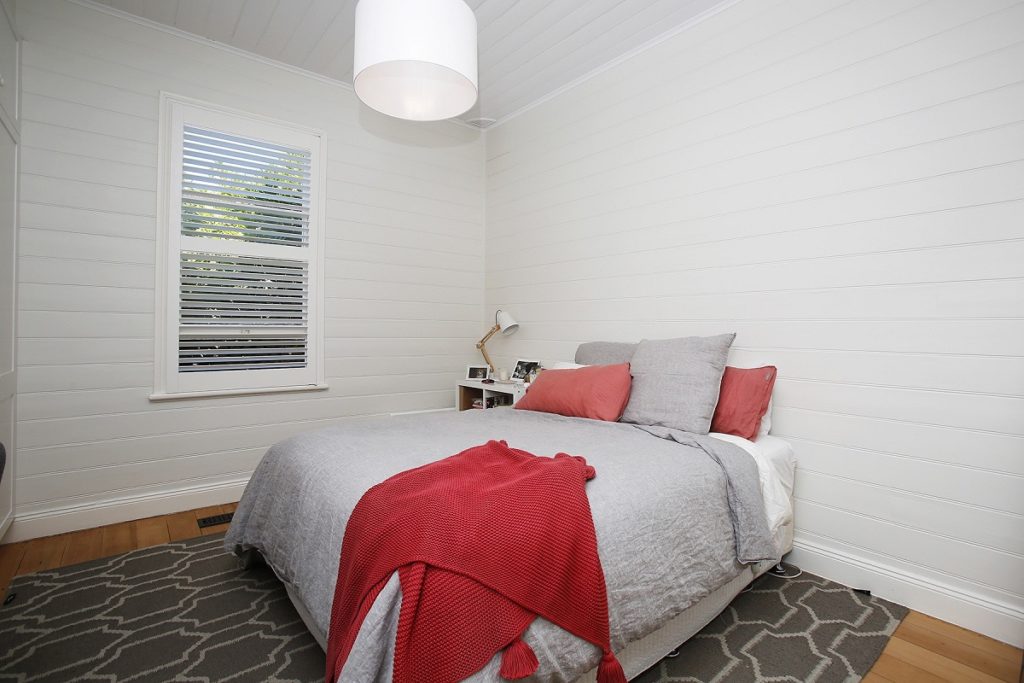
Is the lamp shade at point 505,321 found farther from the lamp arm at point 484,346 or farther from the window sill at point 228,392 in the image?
the window sill at point 228,392

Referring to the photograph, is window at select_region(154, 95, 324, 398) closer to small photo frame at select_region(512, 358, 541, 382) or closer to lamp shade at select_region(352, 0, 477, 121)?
small photo frame at select_region(512, 358, 541, 382)

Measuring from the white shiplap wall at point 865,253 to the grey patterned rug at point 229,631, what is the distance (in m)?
0.36

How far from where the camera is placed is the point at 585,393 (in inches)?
103

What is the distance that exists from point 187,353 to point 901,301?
3.63 metres

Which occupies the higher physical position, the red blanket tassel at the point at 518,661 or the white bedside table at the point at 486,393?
the white bedside table at the point at 486,393

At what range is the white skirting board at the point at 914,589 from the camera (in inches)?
73.0

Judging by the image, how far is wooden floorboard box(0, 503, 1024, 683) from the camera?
1672 mm

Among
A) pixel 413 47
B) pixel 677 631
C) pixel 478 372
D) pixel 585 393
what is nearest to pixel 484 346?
pixel 478 372

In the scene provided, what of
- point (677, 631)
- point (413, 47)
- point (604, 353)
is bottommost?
point (677, 631)

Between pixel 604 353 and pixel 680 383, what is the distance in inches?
27.2

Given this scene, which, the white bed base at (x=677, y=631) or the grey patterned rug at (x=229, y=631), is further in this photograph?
the grey patterned rug at (x=229, y=631)

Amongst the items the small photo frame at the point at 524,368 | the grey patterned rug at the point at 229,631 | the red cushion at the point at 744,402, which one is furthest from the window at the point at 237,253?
the red cushion at the point at 744,402

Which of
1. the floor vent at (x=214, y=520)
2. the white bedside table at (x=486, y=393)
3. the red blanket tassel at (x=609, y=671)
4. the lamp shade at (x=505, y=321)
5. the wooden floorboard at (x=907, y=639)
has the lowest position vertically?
the wooden floorboard at (x=907, y=639)

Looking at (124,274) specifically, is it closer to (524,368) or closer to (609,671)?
(524,368)
